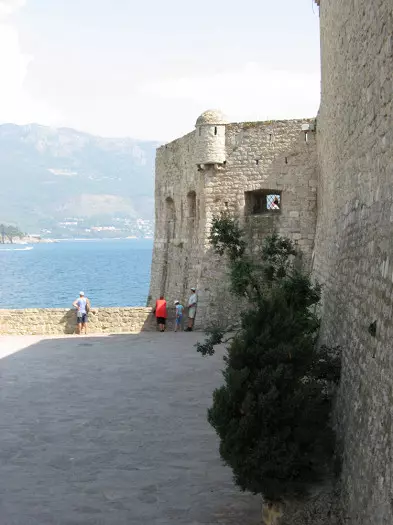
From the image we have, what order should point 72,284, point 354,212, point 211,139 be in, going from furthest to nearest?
point 72,284 → point 211,139 → point 354,212

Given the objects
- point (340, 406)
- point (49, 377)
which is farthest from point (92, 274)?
point (340, 406)

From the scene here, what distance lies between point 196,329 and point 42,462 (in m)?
12.0

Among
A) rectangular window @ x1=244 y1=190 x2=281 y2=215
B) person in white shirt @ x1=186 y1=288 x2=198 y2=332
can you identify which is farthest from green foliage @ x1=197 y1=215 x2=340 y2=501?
person in white shirt @ x1=186 y1=288 x2=198 y2=332

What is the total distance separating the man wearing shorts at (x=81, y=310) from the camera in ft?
67.5

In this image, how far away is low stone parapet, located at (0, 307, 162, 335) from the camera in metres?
21.7

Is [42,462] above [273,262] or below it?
below

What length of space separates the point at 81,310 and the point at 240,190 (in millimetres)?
5302

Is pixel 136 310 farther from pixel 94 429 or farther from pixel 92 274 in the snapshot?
pixel 92 274

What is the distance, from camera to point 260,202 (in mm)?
21609

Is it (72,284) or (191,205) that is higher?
(191,205)

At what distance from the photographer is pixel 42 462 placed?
9891 millimetres

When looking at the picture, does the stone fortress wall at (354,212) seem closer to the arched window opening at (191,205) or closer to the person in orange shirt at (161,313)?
the person in orange shirt at (161,313)

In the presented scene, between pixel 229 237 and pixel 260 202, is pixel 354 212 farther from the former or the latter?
pixel 260 202

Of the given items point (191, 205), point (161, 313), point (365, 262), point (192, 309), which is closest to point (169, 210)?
point (191, 205)
